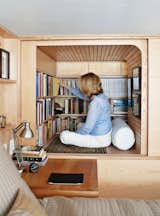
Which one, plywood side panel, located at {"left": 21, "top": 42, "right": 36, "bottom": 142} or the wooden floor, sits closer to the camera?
plywood side panel, located at {"left": 21, "top": 42, "right": 36, "bottom": 142}

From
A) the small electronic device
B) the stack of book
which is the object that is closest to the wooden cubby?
the stack of book

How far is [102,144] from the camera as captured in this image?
10.9 ft

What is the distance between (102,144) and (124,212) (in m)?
1.85

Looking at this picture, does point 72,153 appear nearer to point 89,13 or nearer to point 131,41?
point 131,41

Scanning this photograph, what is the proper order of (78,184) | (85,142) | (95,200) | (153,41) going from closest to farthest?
(95,200)
(78,184)
(153,41)
(85,142)

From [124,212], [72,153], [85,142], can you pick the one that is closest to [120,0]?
[124,212]

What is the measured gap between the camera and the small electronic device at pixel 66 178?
188 cm

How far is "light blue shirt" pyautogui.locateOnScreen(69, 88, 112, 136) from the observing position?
327 centimetres

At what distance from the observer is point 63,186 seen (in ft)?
5.97

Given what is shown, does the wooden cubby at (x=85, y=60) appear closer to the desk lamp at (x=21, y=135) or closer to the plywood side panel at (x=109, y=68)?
the plywood side panel at (x=109, y=68)

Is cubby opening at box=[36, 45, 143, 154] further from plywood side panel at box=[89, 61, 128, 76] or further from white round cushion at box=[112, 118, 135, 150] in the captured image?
white round cushion at box=[112, 118, 135, 150]

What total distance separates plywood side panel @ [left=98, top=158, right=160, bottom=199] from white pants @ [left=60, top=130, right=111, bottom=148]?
488mm

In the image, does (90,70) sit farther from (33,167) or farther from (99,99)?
(33,167)

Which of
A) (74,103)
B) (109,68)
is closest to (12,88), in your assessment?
(74,103)
